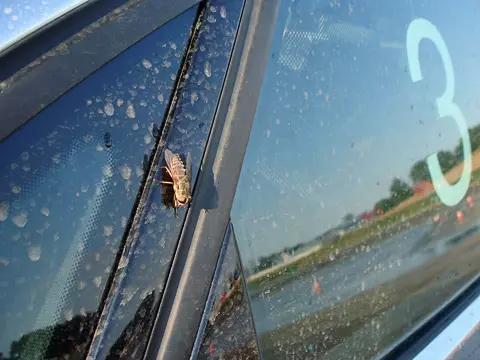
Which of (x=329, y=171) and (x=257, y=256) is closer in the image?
(x=257, y=256)

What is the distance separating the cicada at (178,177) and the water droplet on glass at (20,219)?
271mm

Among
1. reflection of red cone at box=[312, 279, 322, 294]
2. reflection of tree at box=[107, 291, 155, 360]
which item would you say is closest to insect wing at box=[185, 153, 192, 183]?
reflection of tree at box=[107, 291, 155, 360]

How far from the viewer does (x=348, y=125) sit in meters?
1.73

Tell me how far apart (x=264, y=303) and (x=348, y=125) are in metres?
0.61

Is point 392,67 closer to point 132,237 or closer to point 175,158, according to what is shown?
point 175,158

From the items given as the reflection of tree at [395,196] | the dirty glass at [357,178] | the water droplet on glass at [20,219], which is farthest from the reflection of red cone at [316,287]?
the water droplet on glass at [20,219]

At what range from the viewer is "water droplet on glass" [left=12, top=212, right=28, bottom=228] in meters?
0.98

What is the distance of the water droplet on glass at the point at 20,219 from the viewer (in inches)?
38.5

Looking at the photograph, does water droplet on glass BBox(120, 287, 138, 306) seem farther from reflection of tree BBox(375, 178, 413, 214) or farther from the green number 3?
the green number 3

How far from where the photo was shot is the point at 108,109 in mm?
1103

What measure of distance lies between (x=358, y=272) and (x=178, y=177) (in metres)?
0.80

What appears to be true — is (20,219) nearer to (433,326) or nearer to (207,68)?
(207,68)

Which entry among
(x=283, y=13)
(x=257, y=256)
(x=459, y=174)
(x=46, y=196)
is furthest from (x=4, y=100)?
(x=459, y=174)

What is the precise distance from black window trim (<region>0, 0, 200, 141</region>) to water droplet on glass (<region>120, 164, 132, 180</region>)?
0.18 metres
